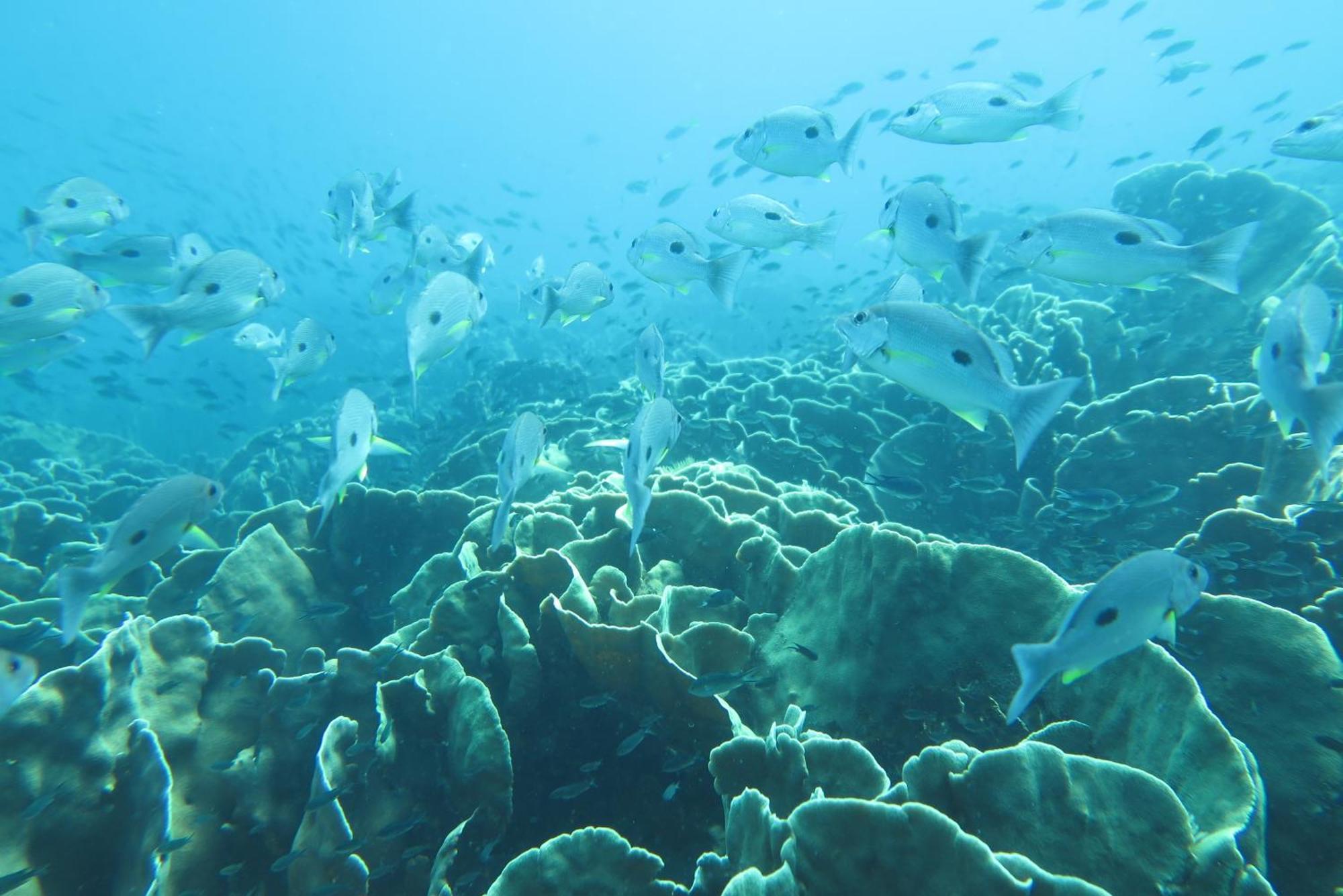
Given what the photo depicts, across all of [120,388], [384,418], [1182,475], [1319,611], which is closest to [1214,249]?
[1319,611]

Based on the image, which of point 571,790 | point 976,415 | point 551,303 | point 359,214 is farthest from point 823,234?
point 359,214

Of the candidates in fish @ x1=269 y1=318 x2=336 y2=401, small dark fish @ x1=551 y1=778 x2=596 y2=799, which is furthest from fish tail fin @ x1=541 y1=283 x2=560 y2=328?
small dark fish @ x1=551 y1=778 x2=596 y2=799

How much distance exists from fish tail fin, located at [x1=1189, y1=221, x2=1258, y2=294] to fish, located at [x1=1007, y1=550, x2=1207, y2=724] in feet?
8.30

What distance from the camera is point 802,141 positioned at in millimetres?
4984

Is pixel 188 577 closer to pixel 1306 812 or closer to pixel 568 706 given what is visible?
pixel 568 706

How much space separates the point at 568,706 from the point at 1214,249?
4457mm

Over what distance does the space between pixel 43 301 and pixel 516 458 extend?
448 cm

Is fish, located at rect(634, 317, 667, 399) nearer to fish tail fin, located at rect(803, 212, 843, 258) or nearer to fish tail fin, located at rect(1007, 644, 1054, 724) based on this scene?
fish tail fin, located at rect(803, 212, 843, 258)

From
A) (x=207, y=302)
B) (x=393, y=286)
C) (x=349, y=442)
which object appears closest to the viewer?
(x=349, y=442)

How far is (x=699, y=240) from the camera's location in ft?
17.5

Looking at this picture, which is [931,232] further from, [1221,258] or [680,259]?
[680,259]

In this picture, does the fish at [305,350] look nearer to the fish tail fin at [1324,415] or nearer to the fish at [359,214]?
the fish at [359,214]

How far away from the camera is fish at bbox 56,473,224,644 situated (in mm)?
2908

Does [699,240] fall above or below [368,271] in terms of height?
above
